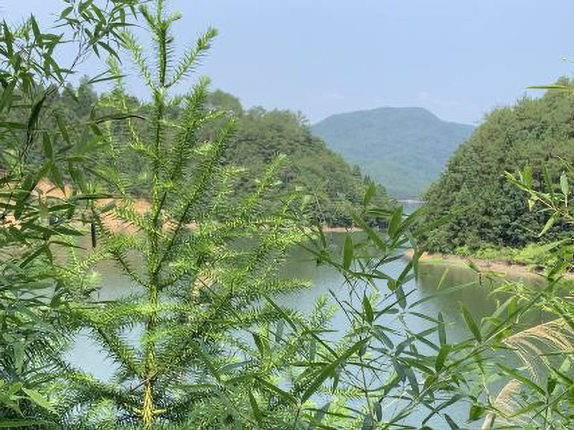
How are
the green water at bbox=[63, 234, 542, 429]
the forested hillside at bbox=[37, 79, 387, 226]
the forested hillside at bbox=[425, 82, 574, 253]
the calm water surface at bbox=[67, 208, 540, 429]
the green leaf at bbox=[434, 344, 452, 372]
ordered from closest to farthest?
1. the green leaf at bbox=[434, 344, 452, 372]
2. the forested hillside at bbox=[37, 79, 387, 226]
3. the green water at bbox=[63, 234, 542, 429]
4. the calm water surface at bbox=[67, 208, 540, 429]
5. the forested hillside at bbox=[425, 82, 574, 253]

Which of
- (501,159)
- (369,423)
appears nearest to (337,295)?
(369,423)

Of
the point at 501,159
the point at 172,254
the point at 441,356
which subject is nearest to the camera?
the point at 441,356

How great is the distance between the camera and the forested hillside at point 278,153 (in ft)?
2.86

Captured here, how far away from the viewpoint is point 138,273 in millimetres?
2344

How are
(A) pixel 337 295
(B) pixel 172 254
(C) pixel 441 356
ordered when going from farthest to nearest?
(B) pixel 172 254
(A) pixel 337 295
(C) pixel 441 356

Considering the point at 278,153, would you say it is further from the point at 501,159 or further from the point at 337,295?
the point at 501,159

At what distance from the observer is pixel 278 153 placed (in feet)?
8.48

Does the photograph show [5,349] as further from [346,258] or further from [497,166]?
[497,166]

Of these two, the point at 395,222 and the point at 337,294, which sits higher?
the point at 395,222

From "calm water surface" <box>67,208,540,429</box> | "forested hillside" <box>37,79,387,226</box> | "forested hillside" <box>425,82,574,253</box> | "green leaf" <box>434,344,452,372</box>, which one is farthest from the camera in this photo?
"forested hillside" <box>425,82,574,253</box>

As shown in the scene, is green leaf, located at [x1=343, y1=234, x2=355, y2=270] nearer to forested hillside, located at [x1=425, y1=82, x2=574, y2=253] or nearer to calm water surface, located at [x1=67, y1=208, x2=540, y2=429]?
calm water surface, located at [x1=67, y1=208, x2=540, y2=429]

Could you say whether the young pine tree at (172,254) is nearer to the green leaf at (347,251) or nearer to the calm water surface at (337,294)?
the calm water surface at (337,294)

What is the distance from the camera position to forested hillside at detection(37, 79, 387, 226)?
873 millimetres

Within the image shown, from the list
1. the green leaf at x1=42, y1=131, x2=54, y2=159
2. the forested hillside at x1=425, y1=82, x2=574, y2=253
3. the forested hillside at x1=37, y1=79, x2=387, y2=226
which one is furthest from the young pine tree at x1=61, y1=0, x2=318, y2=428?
the forested hillside at x1=425, y1=82, x2=574, y2=253
